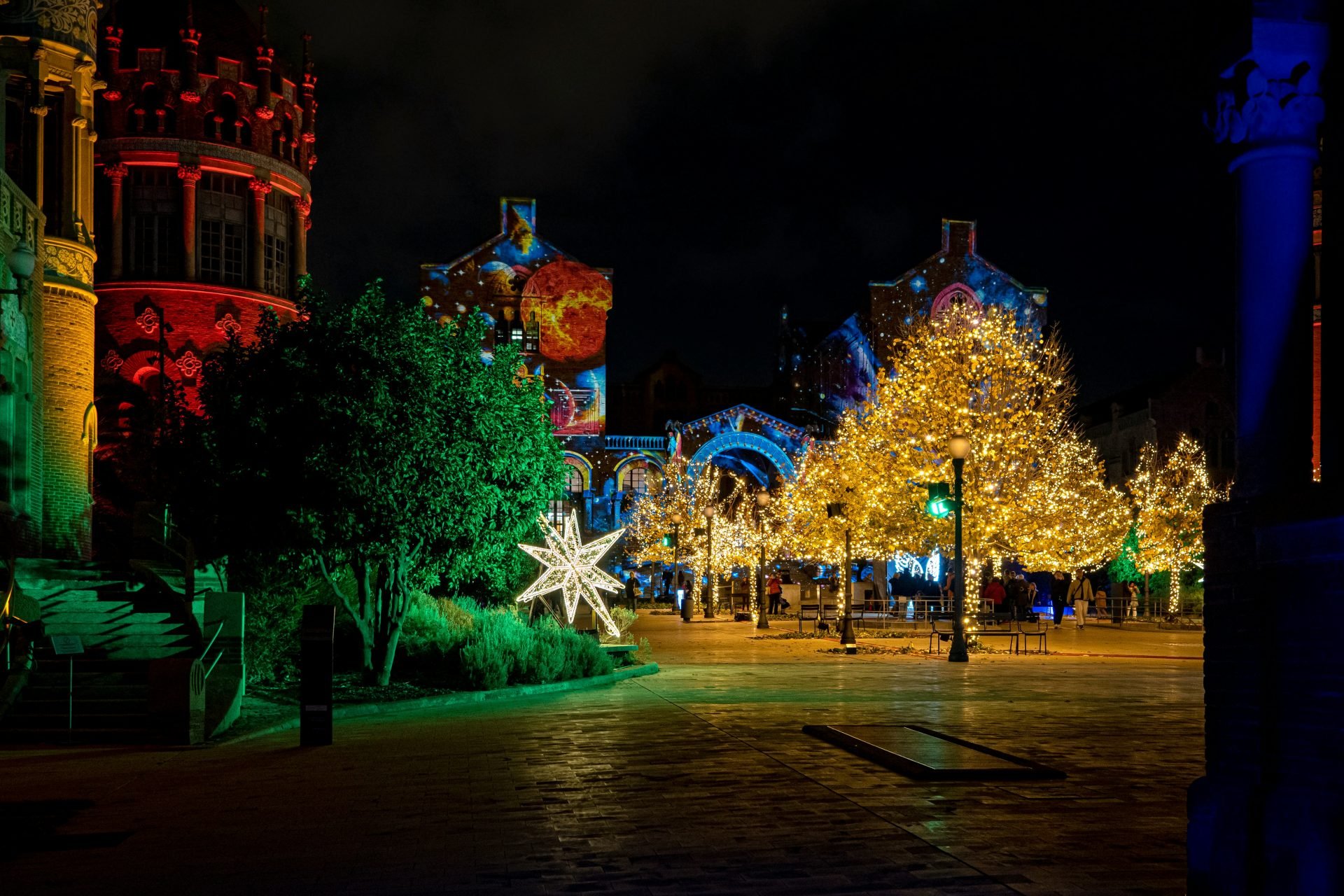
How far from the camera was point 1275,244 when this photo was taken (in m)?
6.54

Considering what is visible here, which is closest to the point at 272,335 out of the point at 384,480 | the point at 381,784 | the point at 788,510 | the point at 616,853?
the point at 384,480

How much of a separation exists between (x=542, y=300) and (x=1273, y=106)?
65.5 m

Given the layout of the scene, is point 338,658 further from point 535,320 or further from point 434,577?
point 535,320

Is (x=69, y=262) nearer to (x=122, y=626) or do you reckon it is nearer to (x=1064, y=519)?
→ (x=122, y=626)

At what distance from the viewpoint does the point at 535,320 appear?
7075cm

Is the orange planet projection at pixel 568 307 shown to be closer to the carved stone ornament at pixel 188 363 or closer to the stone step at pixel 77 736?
the carved stone ornament at pixel 188 363

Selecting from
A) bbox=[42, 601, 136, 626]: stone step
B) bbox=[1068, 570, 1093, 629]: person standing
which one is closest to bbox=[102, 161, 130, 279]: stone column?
bbox=[42, 601, 136, 626]: stone step

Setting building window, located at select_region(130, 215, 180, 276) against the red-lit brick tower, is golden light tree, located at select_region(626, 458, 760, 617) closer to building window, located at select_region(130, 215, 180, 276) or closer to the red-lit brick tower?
the red-lit brick tower

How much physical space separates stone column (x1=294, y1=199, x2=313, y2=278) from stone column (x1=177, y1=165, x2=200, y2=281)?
3.65 m

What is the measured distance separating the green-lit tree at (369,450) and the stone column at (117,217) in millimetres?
21463

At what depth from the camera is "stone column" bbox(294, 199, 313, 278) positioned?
43.9 meters

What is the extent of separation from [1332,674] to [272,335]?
19.0m

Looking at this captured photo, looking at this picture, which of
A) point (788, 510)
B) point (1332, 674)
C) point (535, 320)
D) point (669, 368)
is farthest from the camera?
point (669, 368)

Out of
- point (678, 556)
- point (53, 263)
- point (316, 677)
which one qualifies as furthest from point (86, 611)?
point (678, 556)
